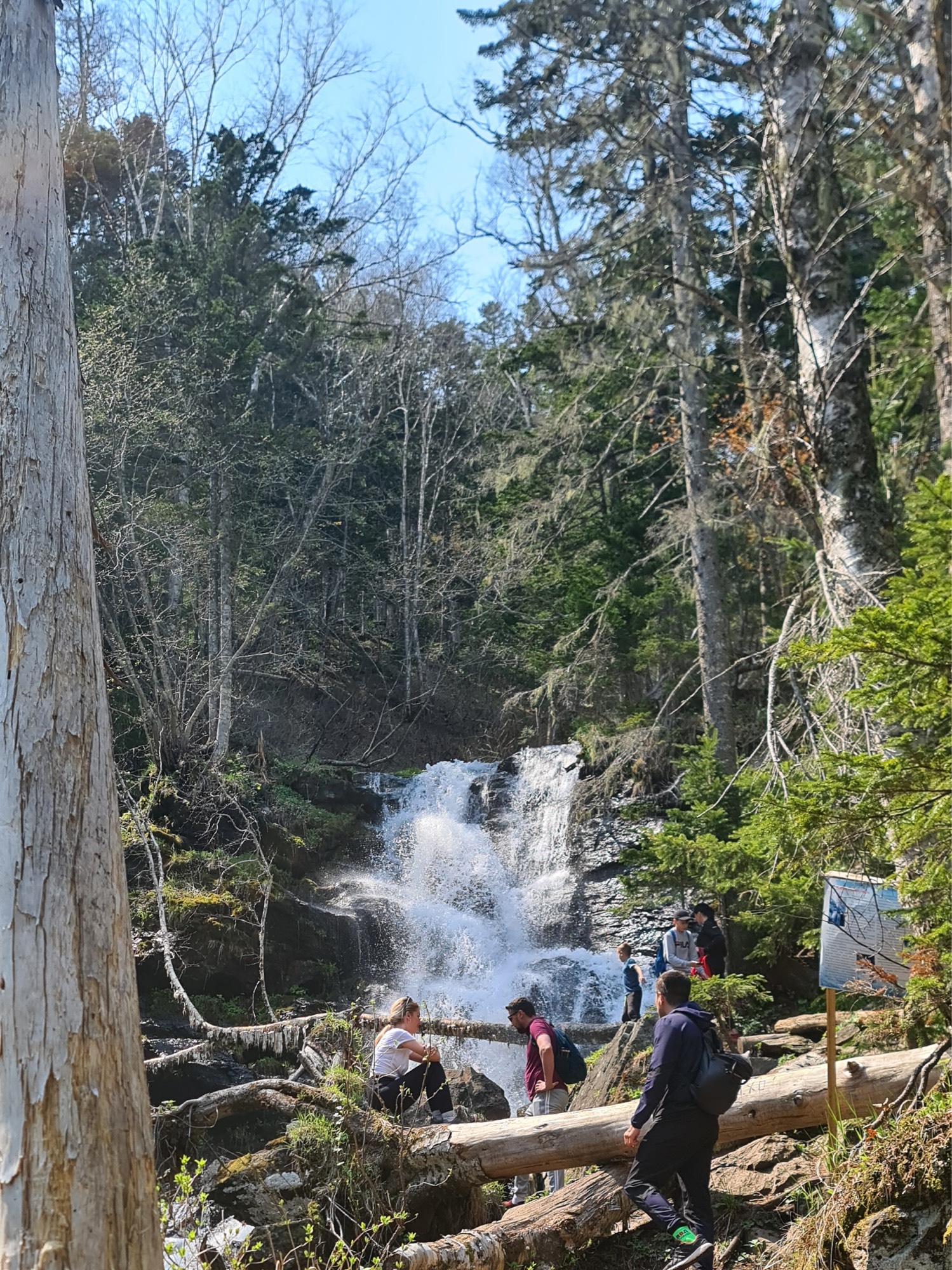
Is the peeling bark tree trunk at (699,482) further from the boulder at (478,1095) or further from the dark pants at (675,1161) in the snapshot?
the dark pants at (675,1161)

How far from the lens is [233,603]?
68.6ft

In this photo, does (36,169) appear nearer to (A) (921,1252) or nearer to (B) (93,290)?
(A) (921,1252)

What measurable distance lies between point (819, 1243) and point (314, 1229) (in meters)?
3.01

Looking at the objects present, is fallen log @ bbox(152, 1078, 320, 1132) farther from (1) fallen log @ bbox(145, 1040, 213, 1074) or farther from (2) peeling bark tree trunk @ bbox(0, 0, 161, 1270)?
(2) peeling bark tree trunk @ bbox(0, 0, 161, 1270)

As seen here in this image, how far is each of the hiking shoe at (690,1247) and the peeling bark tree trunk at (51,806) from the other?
8.95ft

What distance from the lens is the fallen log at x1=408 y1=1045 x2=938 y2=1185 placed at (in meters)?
6.14

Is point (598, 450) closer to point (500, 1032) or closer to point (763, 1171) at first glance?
point (500, 1032)

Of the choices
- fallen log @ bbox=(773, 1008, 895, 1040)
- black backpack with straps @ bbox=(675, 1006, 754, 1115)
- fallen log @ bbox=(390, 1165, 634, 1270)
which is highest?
black backpack with straps @ bbox=(675, 1006, 754, 1115)

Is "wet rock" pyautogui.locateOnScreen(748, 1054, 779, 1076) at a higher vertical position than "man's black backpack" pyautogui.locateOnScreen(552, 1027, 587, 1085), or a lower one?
lower

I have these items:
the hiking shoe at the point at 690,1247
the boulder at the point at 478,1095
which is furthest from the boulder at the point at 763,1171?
the boulder at the point at 478,1095

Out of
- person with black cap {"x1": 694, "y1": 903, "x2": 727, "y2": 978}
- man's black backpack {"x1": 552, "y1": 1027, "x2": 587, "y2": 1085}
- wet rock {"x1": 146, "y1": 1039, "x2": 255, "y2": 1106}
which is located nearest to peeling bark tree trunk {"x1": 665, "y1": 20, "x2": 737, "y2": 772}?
person with black cap {"x1": 694, "y1": 903, "x2": 727, "y2": 978}

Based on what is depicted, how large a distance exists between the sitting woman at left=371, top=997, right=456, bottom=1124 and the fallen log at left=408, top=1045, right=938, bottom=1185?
52 centimetres

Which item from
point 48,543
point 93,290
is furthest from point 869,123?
point 93,290

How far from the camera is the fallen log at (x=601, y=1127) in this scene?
6.14 meters
